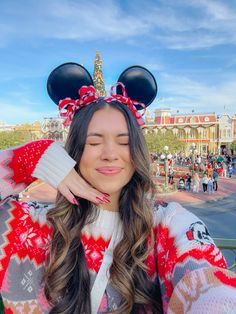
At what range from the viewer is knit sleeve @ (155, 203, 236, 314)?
844 millimetres

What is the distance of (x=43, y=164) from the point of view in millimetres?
1297

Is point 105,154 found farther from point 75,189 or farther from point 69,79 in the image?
point 69,79

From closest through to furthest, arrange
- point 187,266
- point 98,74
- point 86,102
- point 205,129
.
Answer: point 187,266, point 86,102, point 98,74, point 205,129

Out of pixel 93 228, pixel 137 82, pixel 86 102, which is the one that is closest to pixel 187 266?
pixel 93 228

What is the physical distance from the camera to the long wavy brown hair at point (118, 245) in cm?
120

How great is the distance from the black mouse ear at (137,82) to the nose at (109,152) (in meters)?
0.37

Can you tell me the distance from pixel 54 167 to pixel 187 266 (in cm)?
63

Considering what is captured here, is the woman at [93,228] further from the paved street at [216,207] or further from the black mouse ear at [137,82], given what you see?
the paved street at [216,207]

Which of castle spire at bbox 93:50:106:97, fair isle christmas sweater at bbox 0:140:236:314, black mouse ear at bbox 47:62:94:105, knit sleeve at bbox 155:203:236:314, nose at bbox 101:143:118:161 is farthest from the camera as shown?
castle spire at bbox 93:50:106:97

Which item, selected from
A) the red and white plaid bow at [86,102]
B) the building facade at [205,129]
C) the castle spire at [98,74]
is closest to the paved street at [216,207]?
the red and white plaid bow at [86,102]

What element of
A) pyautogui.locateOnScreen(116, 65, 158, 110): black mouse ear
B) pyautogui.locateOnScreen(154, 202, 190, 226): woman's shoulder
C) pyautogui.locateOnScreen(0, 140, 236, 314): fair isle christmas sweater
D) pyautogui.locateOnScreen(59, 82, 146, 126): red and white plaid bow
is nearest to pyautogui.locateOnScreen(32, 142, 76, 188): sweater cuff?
pyautogui.locateOnScreen(0, 140, 236, 314): fair isle christmas sweater

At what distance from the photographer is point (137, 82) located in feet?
5.23

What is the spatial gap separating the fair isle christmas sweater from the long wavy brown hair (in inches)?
1.3

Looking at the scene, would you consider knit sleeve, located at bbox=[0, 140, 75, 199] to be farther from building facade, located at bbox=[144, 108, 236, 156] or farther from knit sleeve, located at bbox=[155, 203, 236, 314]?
building facade, located at bbox=[144, 108, 236, 156]
